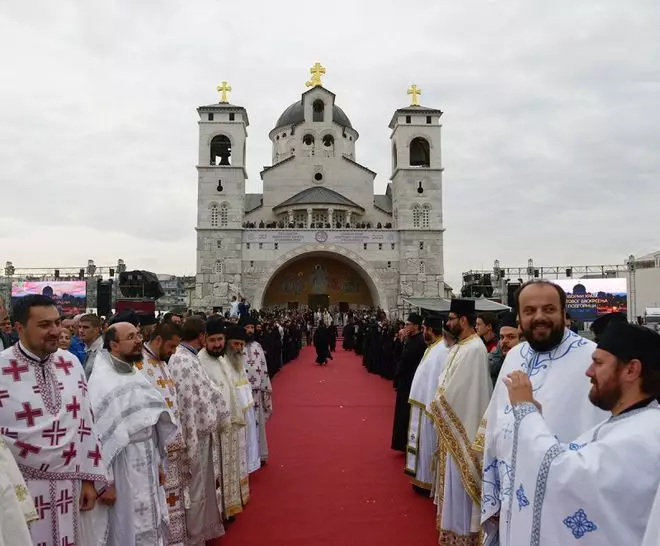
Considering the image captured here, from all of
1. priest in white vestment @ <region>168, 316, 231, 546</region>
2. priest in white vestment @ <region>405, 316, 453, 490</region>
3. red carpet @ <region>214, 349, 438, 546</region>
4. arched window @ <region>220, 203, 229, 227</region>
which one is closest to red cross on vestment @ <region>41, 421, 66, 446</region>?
priest in white vestment @ <region>168, 316, 231, 546</region>

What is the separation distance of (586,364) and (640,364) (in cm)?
77

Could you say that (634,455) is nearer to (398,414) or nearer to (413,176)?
(398,414)

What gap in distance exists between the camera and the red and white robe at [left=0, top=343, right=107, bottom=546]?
2.80 meters

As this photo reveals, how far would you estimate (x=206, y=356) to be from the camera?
5.09m

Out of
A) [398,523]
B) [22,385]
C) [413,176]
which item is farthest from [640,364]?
[413,176]

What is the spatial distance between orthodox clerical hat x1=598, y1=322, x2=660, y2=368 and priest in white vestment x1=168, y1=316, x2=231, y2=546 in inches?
125

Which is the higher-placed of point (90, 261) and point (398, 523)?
point (90, 261)

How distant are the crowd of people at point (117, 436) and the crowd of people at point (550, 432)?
1.96m

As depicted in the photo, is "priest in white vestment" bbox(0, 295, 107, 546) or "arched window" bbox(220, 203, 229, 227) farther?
"arched window" bbox(220, 203, 229, 227)

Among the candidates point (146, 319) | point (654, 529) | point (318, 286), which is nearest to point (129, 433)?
point (146, 319)

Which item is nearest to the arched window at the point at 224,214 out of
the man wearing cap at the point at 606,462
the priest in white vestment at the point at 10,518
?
the priest in white vestment at the point at 10,518

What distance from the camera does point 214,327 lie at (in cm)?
501

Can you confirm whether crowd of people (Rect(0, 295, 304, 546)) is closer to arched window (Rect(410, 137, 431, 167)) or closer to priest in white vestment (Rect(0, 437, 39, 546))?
priest in white vestment (Rect(0, 437, 39, 546))

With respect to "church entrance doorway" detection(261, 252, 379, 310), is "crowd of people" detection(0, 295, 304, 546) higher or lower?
lower
